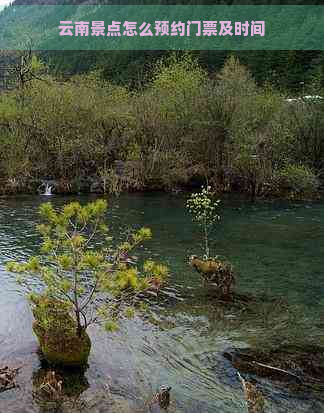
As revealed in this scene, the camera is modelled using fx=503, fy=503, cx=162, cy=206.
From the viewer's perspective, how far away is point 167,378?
10711 millimetres

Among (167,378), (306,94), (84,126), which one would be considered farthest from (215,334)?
(306,94)

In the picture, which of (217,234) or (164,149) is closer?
(217,234)

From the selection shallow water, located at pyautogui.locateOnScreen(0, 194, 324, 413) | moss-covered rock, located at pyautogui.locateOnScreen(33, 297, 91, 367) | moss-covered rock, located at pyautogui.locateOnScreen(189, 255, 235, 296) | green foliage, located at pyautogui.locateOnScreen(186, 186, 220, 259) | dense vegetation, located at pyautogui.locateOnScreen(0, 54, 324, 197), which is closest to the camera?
shallow water, located at pyautogui.locateOnScreen(0, 194, 324, 413)

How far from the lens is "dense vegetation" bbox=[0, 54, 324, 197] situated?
37.1m

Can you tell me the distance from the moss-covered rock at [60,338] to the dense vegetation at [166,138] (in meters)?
26.8

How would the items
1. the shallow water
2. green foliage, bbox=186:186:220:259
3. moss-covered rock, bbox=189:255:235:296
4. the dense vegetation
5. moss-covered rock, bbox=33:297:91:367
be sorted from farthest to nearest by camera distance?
1. the dense vegetation
2. green foliage, bbox=186:186:220:259
3. moss-covered rock, bbox=189:255:235:296
4. moss-covered rock, bbox=33:297:91:367
5. the shallow water

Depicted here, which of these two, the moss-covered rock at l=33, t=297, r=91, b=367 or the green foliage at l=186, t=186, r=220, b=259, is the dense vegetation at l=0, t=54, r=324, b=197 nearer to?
the green foliage at l=186, t=186, r=220, b=259

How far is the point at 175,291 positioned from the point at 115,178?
22795 mm

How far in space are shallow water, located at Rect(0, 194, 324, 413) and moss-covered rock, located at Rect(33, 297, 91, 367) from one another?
1.53 feet

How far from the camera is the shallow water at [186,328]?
9.89m

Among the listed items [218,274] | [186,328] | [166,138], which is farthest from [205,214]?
[166,138]

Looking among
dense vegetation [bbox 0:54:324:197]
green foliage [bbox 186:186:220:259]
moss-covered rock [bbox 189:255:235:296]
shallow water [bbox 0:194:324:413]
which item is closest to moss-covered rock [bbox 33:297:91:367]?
shallow water [bbox 0:194:324:413]

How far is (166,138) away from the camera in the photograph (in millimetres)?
40094

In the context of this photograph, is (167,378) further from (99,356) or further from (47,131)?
(47,131)
